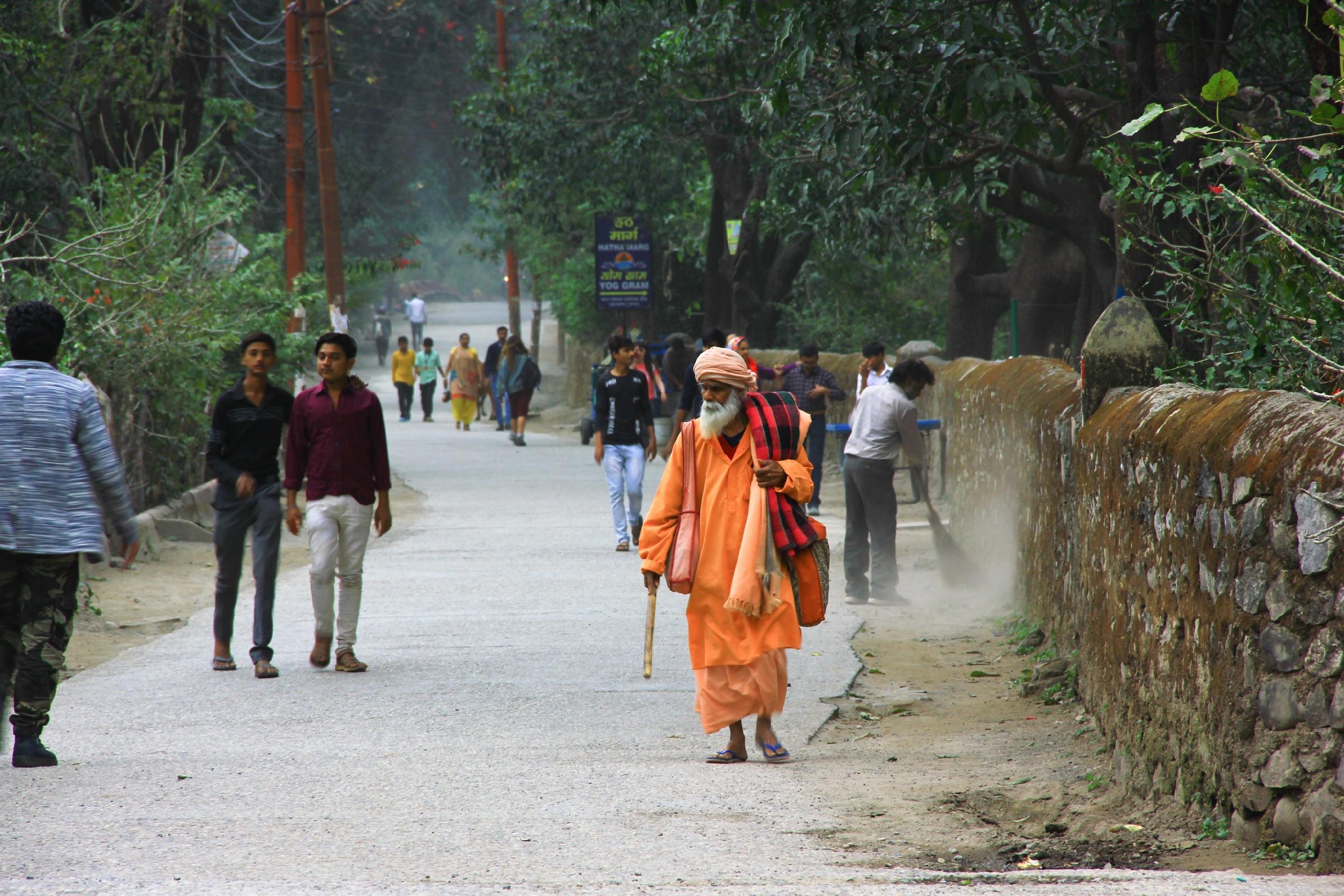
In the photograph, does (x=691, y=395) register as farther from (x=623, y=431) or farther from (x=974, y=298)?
(x=974, y=298)

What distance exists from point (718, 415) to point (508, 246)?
34515 millimetres

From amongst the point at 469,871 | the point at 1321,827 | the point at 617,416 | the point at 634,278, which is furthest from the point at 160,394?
the point at 634,278

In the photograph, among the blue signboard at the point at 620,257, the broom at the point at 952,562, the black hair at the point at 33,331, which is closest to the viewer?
the black hair at the point at 33,331

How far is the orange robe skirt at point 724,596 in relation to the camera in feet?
20.7

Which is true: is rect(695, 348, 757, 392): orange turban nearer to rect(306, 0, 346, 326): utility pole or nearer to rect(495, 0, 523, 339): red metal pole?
rect(306, 0, 346, 326): utility pole

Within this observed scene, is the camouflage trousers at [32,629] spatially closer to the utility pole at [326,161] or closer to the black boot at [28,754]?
the black boot at [28,754]

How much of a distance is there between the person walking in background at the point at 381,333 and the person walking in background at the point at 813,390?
120ft

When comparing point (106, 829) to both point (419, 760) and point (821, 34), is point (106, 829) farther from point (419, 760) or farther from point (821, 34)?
point (821, 34)

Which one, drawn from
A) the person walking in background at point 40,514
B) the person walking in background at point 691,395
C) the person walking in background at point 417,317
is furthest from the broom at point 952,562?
the person walking in background at point 417,317

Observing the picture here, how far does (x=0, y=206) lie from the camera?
1741 centimetres

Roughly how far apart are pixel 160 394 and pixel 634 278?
15056 millimetres

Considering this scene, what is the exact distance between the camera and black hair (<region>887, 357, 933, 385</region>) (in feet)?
35.4

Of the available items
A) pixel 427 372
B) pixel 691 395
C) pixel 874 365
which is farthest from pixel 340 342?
pixel 427 372

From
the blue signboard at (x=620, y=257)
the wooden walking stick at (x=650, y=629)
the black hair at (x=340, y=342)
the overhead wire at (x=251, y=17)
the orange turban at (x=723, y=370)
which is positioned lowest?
the wooden walking stick at (x=650, y=629)
